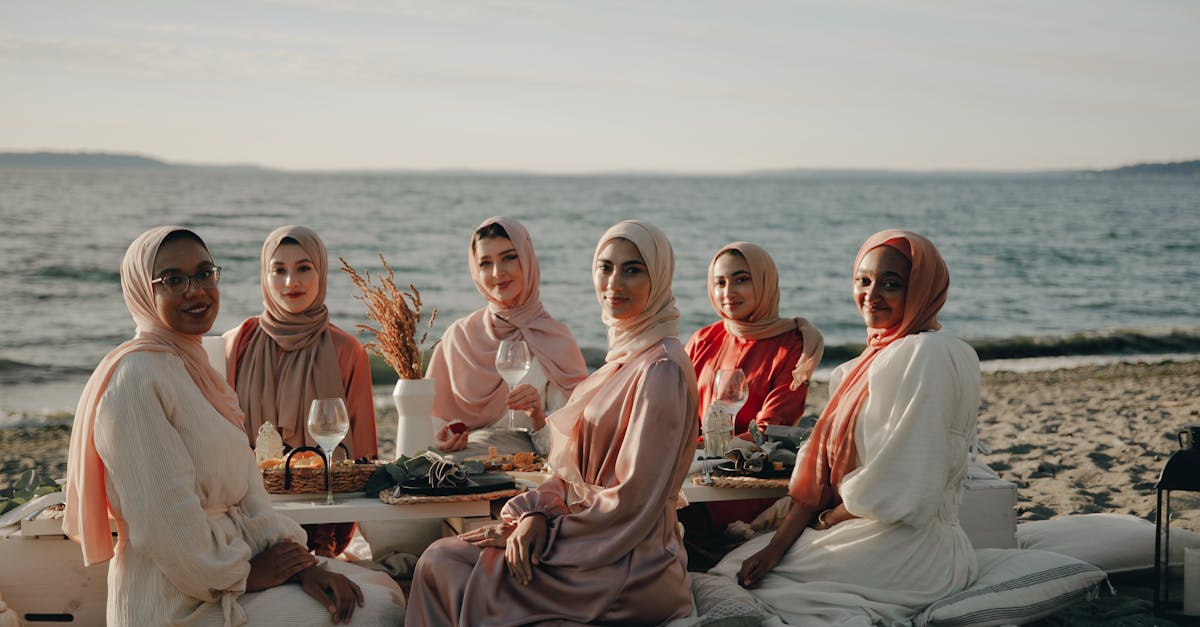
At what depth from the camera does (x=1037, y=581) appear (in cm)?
467

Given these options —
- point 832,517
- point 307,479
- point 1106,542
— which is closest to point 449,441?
point 307,479

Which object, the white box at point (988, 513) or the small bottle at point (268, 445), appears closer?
the small bottle at point (268, 445)

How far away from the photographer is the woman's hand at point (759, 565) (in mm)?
4637

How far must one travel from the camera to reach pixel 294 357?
5.78 metres

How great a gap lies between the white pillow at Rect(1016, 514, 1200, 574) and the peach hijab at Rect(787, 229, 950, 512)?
1.38 metres

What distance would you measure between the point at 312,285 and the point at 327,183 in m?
54.0

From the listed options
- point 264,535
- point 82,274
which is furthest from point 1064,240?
point 264,535

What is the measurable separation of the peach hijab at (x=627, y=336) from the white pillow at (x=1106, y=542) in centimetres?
235

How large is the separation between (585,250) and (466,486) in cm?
2605

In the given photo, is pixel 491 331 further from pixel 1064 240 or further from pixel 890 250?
pixel 1064 240

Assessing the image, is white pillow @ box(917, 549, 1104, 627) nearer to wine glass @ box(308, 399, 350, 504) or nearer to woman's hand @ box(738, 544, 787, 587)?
woman's hand @ box(738, 544, 787, 587)

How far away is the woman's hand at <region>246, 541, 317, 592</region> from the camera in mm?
3994

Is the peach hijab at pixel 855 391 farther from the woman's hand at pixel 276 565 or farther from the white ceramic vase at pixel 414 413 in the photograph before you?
the woman's hand at pixel 276 565

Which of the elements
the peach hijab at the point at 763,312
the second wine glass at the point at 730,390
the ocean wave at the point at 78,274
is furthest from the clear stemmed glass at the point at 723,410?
the ocean wave at the point at 78,274
